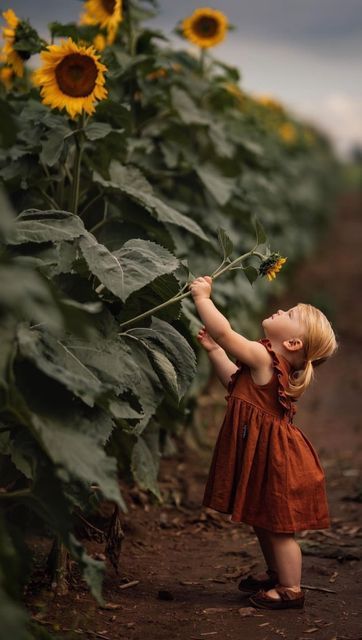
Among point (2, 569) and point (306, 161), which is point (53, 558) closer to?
point (2, 569)

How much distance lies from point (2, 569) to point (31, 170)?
78.4 inches

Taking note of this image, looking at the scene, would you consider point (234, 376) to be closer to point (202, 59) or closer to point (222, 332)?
point (222, 332)

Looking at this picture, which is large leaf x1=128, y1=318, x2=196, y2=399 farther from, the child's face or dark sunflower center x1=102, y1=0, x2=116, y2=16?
dark sunflower center x1=102, y1=0, x2=116, y2=16

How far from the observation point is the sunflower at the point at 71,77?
10.2 feet

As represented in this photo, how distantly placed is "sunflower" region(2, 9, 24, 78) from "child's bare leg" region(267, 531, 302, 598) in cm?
210

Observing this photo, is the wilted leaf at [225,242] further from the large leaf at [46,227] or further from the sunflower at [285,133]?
the sunflower at [285,133]

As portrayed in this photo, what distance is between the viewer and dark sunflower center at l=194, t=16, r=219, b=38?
5.18m

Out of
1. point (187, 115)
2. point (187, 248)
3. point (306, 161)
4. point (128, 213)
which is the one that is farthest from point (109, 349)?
point (306, 161)

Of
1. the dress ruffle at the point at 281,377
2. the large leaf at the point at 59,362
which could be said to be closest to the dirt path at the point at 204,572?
the dress ruffle at the point at 281,377

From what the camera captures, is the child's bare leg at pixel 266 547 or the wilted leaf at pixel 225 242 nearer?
the wilted leaf at pixel 225 242

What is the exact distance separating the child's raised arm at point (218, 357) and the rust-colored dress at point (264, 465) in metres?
0.11

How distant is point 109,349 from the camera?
255cm

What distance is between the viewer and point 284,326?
3.11m

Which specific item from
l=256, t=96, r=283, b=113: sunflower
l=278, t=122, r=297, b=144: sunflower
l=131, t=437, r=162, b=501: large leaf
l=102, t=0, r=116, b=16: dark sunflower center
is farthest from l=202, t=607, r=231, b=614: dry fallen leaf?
l=278, t=122, r=297, b=144: sunflower
